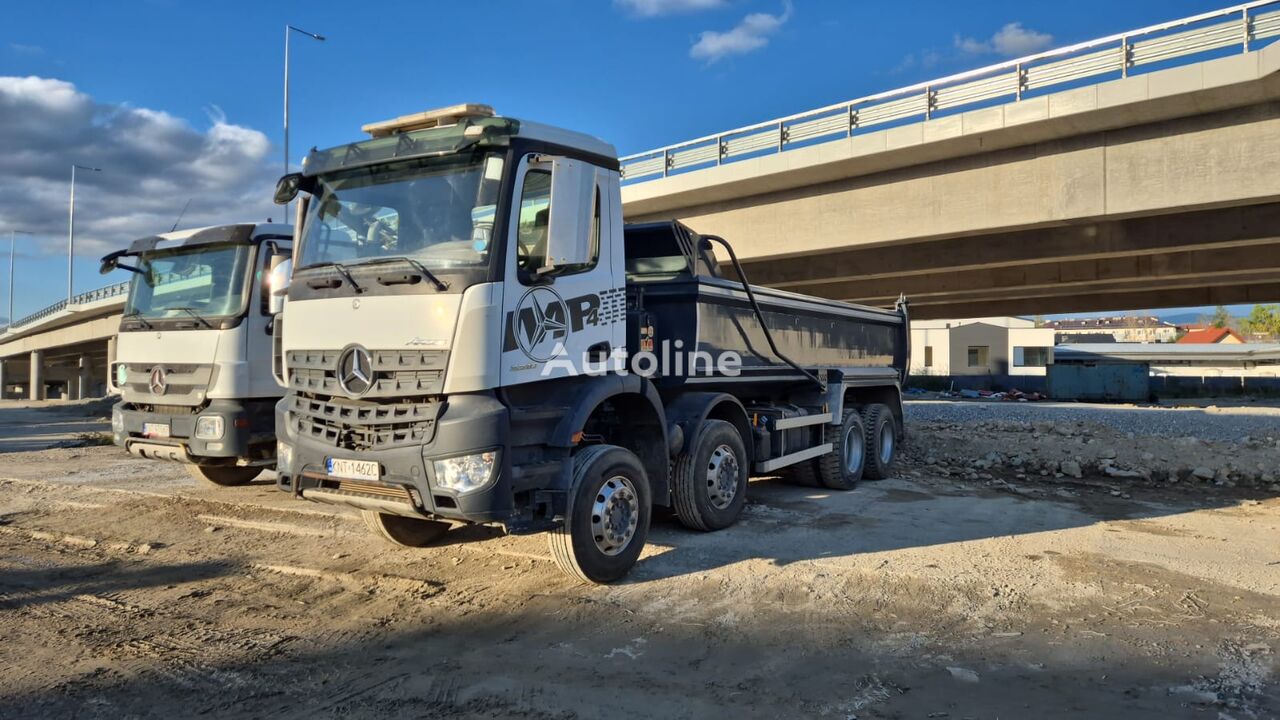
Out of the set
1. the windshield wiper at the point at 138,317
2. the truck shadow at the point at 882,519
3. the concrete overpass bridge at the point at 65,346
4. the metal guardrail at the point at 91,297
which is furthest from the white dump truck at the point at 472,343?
the metal guardrail at the point at 91,297

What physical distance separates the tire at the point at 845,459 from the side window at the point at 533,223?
574 centimetres

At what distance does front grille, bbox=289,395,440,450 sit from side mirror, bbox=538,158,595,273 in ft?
3.97

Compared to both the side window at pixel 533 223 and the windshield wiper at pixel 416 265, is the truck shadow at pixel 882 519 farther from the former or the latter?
the windshield wiper at pixel 416 265

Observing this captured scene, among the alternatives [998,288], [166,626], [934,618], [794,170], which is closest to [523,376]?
[166,626]

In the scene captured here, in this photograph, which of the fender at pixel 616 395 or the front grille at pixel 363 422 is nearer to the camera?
the front grille at pixel 363 422

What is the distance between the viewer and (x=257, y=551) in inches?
269

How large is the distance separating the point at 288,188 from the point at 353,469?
2.25 meters

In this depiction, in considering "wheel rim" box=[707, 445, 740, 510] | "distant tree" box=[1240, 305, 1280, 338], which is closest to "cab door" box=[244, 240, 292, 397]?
"wheel rim" box=[707, 445, 740, 510]

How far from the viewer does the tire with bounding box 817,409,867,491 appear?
991 cm

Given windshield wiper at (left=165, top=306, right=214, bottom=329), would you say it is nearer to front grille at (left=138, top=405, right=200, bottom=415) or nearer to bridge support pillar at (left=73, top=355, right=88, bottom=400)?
front grille at (left=138, top=405, right=200, bottom=415)

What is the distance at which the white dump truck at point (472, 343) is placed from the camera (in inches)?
192

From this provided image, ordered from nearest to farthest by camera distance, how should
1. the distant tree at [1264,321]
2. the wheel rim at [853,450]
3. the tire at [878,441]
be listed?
the wheel rim at [853,450] → the tire at [878,441] → the distant tree at [1264,321]

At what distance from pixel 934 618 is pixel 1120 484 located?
7.36 metres

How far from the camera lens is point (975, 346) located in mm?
61344
